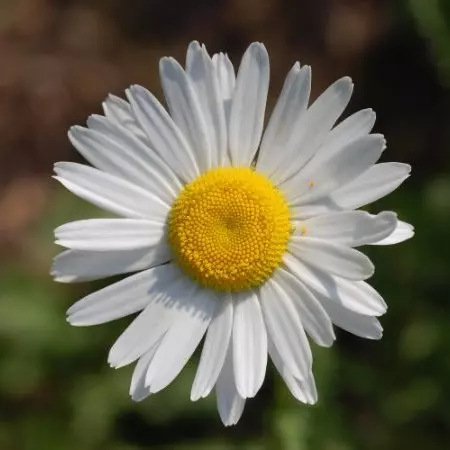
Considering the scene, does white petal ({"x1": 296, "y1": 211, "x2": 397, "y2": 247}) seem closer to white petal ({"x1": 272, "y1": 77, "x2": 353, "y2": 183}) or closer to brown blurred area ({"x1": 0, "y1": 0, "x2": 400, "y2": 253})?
white petal ({"x1": 272, "y1": 77, "x2": 353, "y2": 183})

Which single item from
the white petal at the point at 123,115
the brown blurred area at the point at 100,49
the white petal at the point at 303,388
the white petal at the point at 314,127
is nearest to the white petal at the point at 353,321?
the white petal at the point at 303,388

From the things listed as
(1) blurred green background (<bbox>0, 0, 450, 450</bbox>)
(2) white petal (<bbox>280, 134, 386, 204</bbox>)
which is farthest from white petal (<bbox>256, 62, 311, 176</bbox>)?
(1) blurred green background (<bbox>0, 0, 450, 450</bbox>)

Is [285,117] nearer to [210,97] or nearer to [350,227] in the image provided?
[210,97]

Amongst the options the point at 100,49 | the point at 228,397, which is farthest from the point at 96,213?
the point at 228,397

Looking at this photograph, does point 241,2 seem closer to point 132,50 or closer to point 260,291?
point 132,50

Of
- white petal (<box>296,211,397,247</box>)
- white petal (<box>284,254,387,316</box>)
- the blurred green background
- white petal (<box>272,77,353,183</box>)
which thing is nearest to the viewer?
white petal (<box>296,211,397,247</box>)

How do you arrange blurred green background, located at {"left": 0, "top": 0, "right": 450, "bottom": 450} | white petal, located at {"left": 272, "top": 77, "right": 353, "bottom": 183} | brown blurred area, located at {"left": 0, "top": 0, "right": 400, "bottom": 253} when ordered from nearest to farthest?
white petal, located at {"left": 272, "top": 77, "right": 353, "bottom": 183}
blurred green background, located at {"left": 0, "top": 0, "right": 450, "bottom": 450}
brown blurred area, located at {"left": 0, "top": 0, "right": 400, "bottom": 253}
